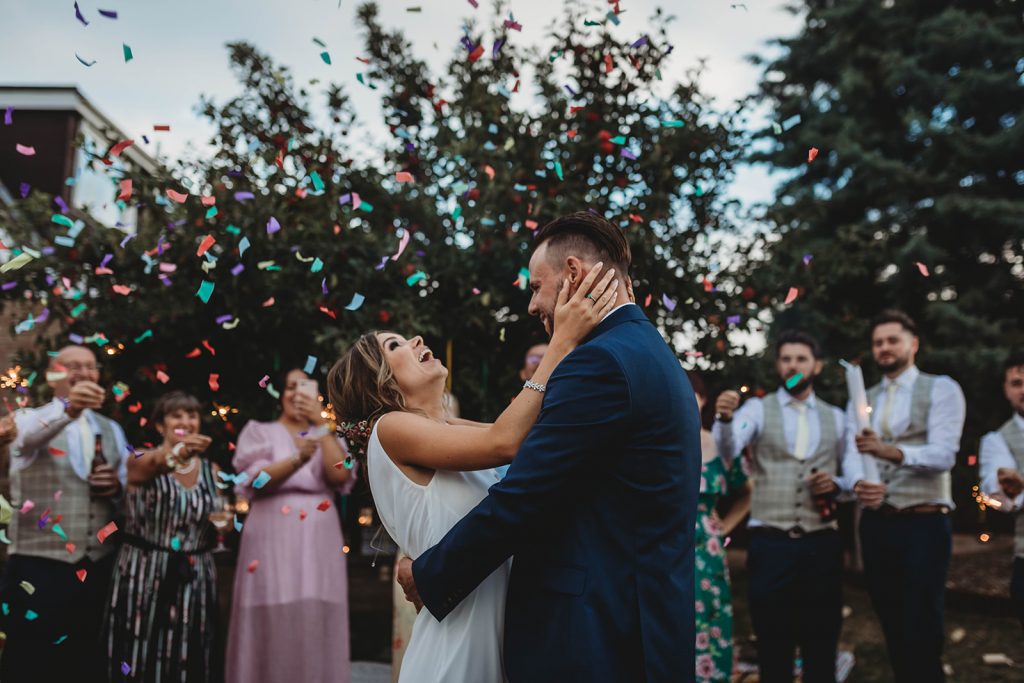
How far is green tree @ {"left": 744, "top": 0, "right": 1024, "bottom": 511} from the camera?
11672 mm

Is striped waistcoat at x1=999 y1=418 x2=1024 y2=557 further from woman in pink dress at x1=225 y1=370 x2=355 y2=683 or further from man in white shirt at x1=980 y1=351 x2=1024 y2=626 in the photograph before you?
woman in pink dress at x1=225 y1=370 x2=355 y2=683

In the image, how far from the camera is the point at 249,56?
721cm

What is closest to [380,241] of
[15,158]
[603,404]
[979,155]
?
[603,404]

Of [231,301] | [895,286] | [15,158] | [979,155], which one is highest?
[15,158]

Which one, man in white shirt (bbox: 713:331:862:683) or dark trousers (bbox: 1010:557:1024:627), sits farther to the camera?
man in white shirt (bbox: 713:331:862:683)

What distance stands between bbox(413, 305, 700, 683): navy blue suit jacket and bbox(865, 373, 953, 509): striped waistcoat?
9.66 feet

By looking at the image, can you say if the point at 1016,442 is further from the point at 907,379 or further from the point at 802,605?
the point at 802,605

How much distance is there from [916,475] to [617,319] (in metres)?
3.11

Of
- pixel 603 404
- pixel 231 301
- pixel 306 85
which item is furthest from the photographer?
pixel 306 85

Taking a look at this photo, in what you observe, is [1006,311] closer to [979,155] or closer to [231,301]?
[979,155]

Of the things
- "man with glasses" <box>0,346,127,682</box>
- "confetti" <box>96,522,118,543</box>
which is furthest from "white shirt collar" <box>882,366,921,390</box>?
"confetti" <box>96,522,118,543</box>

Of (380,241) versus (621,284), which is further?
(380,241)

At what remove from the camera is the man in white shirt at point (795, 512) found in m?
4.52

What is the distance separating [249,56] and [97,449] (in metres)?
4.11
